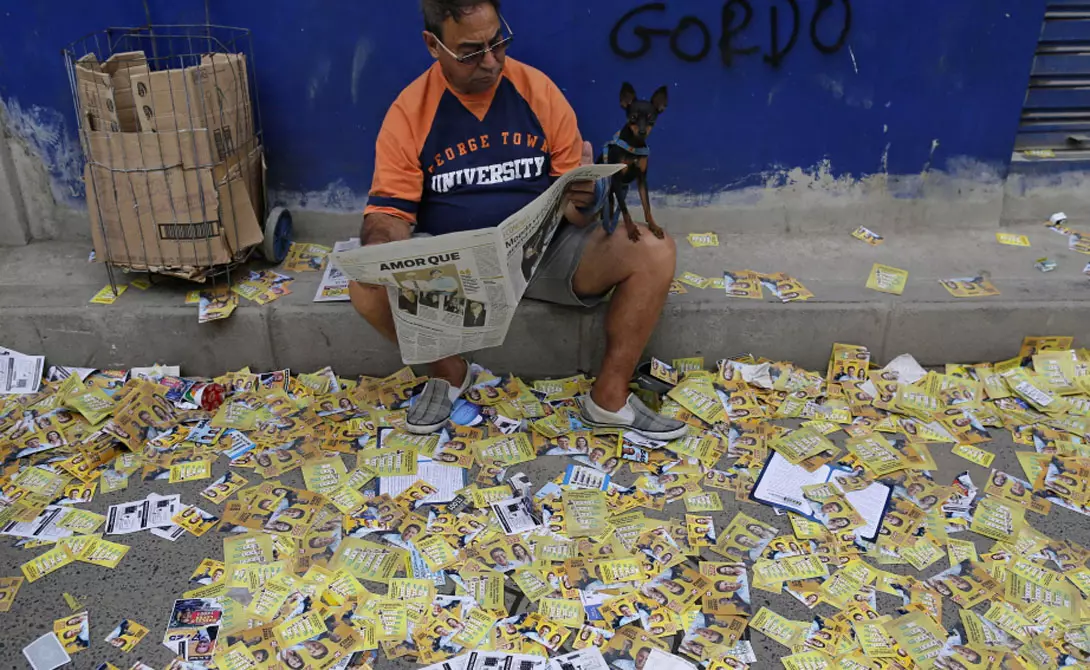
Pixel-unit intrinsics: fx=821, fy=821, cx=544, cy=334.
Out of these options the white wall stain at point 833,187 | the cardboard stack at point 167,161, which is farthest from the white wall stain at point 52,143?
the white wall stain at point 833,187

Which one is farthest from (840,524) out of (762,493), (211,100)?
(211,100)

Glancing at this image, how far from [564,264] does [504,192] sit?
33 centimetres

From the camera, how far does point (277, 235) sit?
3477 mm

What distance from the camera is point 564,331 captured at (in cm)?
322

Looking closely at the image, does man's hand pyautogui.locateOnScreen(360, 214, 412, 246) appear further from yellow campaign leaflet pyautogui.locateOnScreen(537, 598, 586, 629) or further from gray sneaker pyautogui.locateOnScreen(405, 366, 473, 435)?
yellow campaign leaflet pyautogui.locateOnScreen(537, 598, 586, 629)

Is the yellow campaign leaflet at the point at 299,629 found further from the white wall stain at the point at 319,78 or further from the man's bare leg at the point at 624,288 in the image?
the white wall stain at the point at 319,78

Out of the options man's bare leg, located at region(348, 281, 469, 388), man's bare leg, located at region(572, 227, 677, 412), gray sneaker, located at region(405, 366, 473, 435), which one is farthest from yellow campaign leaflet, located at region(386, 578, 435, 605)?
man's bare leg, located at region(572, 227, 677, 412)

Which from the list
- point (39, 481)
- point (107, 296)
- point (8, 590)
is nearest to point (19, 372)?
point (107, 296)

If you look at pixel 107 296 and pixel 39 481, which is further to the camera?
pixel 107 296

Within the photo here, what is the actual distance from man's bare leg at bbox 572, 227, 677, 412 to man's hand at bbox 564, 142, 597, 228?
0.25 ft

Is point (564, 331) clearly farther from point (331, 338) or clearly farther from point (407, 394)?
point (331, 338)

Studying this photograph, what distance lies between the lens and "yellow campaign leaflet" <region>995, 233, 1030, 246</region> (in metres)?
3.76

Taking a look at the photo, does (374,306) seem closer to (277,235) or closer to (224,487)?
(224,487)

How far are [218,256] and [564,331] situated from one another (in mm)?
1359
